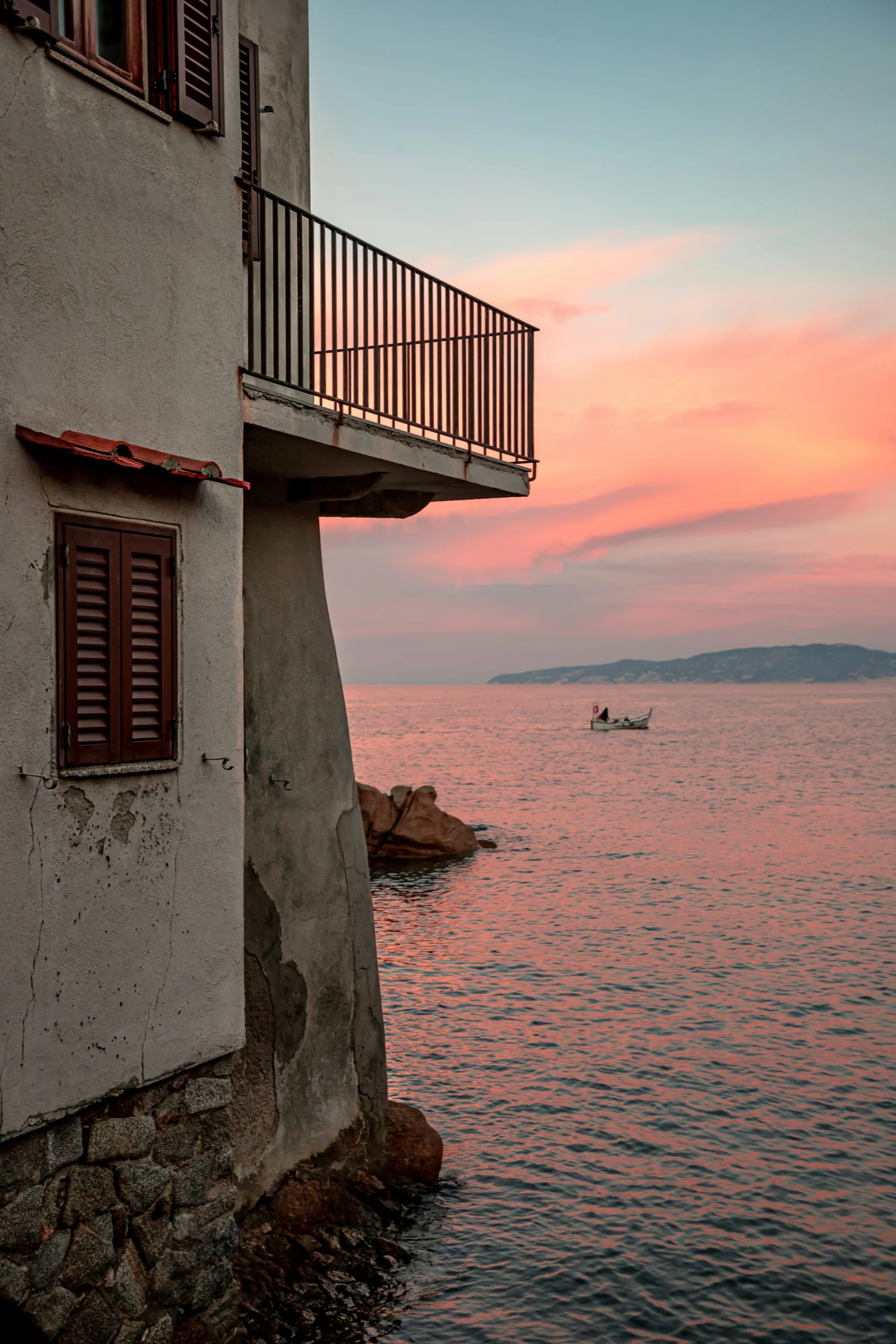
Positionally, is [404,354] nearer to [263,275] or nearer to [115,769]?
[263,275]

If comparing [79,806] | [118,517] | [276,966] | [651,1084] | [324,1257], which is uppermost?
[118,517]

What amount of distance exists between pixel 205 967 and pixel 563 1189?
762 centimetres

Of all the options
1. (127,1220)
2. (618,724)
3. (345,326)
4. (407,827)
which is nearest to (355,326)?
(345,326)

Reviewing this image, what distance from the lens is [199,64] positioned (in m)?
7.88

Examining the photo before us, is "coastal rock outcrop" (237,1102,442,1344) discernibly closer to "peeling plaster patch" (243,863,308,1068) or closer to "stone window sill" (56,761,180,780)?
"peeling plaster patch" (243,863,308,1068)

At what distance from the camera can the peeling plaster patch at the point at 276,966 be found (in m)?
10.8

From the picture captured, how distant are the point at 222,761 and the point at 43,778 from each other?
157 cm

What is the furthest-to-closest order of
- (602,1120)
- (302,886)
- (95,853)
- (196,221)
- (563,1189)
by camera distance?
(602,1120), (563,1189), (302,886), (196,221), (95,853)

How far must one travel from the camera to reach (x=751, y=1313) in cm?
1109

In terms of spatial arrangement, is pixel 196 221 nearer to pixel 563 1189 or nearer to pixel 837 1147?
pixel 563 1189

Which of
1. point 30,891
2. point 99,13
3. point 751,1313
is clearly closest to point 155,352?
point 99,13

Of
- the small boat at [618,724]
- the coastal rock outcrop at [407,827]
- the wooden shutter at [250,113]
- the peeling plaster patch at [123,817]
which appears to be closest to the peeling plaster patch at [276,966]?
the peeling plaster patch at [123,817]

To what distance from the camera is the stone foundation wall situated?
6684 millimetres

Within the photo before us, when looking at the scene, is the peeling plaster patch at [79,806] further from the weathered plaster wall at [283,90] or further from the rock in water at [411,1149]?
the rock in water at [411,1149]
